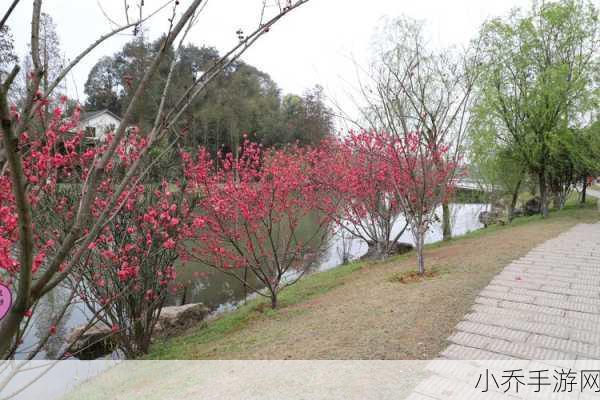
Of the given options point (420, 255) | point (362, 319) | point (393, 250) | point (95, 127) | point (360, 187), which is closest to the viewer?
point (362, 319)

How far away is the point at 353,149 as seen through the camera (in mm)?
8789

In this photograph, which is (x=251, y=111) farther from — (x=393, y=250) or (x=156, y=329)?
(x=156, y=329)

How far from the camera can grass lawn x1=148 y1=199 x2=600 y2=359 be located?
10.9 ft

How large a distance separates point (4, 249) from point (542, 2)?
14.7 m

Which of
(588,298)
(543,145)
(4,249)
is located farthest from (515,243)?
(4,249)

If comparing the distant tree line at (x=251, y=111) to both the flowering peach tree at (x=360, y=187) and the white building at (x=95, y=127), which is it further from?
the flowering peach tree at (x=360, y=187)

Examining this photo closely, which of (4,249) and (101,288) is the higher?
(4,249)

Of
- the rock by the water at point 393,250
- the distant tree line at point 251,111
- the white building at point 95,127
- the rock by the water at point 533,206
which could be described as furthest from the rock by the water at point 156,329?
the rock by the water at point 533,206

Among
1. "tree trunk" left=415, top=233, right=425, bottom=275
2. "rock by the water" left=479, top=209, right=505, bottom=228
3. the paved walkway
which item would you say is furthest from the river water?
"rock by the water" left=479, top=209, right=505, bottom=228

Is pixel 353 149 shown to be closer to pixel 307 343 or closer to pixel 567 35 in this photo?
pixel 307 343

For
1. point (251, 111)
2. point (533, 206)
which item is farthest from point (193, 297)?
point (251, 111)

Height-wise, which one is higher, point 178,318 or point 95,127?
point 95,127

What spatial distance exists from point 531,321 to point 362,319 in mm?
1532

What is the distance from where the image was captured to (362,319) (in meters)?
4.03
